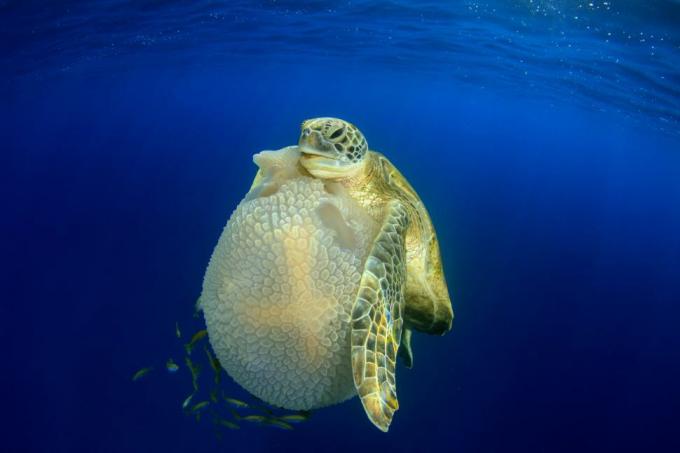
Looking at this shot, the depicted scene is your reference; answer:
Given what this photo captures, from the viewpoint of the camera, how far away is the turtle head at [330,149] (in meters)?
2.09

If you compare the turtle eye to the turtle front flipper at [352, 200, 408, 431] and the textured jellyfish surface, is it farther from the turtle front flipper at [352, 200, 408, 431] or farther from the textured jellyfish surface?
the turtle front flipper at [352, 200, 408, 431]

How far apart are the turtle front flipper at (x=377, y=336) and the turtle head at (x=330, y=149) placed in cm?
44

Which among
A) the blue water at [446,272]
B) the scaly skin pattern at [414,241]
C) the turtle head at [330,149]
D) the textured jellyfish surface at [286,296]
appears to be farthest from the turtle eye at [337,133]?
the blue water at [446,272]

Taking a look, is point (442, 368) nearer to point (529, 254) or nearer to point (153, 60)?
point (529, 254)

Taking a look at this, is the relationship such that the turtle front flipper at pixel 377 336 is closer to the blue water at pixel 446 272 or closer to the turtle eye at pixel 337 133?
the turtle eye at pixel 337 133

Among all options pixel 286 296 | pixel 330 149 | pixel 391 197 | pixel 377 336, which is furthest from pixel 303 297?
pixel 391 197

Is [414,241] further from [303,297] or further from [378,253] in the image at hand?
[303,297]

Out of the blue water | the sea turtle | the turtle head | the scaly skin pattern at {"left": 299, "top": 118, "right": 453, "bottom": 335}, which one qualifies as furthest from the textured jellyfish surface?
the blue water

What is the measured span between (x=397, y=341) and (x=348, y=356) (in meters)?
0.32

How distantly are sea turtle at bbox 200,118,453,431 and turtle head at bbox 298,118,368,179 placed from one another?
108 millimetres

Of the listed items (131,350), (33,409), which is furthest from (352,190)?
(33,409)

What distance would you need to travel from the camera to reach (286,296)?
1.65m

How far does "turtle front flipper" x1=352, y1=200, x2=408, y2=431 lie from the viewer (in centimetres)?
171

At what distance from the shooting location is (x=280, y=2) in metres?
12.9
